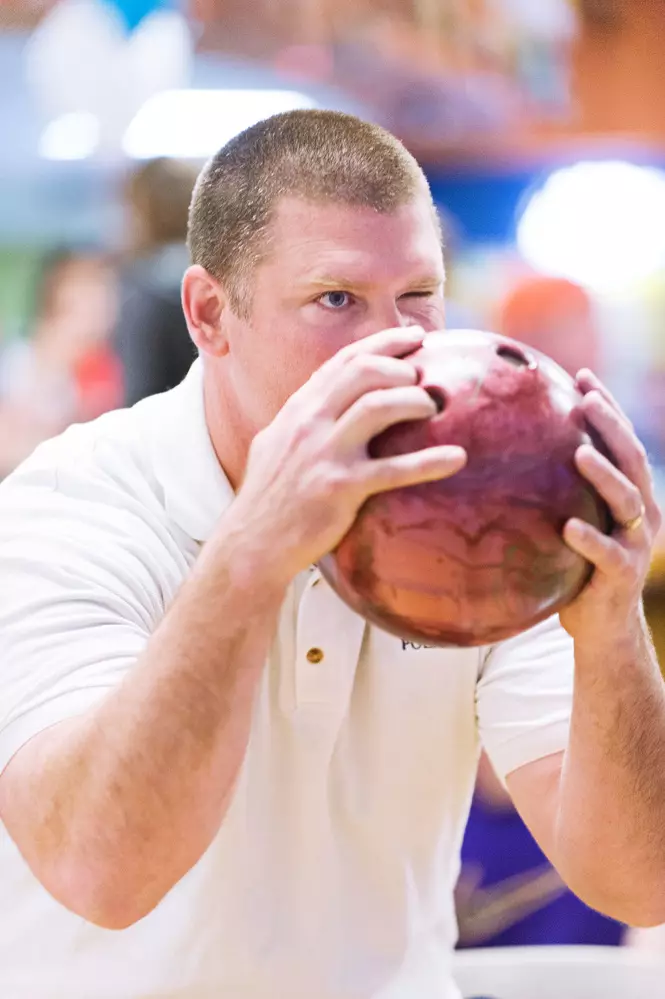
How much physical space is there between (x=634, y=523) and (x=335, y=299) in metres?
0.36

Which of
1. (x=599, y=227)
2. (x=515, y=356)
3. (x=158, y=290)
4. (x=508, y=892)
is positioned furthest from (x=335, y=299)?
(x=599, y=227)

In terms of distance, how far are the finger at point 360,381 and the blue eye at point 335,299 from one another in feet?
0.81

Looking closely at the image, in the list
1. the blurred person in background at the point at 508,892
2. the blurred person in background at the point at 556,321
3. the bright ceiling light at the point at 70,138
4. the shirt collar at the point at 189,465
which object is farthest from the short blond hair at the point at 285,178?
the bright ceiling light at the point at 70,138

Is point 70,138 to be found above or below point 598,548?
above

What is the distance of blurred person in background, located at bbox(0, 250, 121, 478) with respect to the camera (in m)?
3.57

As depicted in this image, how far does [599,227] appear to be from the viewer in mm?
4059

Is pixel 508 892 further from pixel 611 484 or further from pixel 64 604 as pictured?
pixel 611 484

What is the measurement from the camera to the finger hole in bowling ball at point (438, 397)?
87 centimetres

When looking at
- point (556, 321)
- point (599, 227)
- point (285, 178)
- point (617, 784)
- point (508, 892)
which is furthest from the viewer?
point (599, 227)

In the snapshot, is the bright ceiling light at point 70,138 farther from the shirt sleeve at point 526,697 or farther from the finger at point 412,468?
the finger at point 412,468

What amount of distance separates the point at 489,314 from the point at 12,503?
2.79 m

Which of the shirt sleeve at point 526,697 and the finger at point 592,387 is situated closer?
the finger at point 592,387

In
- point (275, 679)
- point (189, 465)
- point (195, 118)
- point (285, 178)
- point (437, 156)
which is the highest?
point (195, 118)

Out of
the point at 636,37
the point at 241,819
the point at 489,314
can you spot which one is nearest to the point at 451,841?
the point at 241,819
